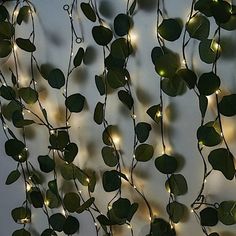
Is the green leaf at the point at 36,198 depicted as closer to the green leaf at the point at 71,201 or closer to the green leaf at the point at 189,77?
the green leaf at the point at 71,201

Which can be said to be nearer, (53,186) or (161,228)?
(161,228)

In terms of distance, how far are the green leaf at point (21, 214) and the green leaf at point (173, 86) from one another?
2.36 feet

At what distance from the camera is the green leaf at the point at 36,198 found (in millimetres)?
1431

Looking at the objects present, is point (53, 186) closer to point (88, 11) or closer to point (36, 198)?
point (36, 198)

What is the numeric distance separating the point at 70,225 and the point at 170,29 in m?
0.75

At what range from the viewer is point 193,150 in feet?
3.85

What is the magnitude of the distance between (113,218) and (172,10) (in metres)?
0.69

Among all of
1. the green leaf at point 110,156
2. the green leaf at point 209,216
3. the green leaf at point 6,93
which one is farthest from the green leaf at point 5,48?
the green leaf at point 209,216

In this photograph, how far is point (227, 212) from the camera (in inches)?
43.9

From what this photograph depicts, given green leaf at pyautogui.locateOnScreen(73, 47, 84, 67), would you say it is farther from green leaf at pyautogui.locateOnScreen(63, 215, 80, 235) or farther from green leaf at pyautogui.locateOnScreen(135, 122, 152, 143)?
green leaf at pyautogui.locateOnScreen(63, 215, 80, 235)

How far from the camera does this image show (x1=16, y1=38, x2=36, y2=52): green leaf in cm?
134

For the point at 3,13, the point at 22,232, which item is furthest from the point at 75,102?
the point at 22,232

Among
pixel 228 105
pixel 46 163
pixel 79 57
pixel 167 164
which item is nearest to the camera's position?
pixel 228 105

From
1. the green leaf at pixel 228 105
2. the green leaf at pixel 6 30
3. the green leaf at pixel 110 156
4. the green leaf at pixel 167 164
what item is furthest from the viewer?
the green leaf at pixel 6 30
